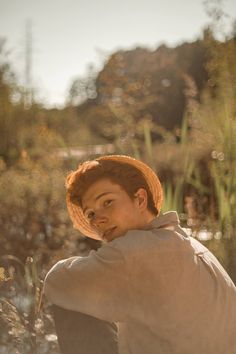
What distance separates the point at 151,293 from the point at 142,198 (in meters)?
0.35

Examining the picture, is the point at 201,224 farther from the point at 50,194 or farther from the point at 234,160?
the point at 50,194

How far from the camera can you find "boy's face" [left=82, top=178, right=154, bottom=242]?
171cm

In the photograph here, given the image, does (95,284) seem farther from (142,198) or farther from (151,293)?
(142,198)

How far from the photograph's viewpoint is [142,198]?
1810mm

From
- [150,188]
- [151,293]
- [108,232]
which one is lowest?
[151,293]

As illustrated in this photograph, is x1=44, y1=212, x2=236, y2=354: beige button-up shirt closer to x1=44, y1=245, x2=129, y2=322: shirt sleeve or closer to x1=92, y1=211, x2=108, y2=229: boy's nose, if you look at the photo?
x1=44, y1=245, x2=129, y2=322: shirt sleeve

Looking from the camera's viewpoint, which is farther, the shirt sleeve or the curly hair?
the curly hair

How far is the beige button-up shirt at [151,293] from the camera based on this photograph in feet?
4.99

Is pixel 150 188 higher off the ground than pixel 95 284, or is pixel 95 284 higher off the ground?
pixel 150 188

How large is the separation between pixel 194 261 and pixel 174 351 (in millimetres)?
243

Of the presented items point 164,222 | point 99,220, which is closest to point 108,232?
point 99,220

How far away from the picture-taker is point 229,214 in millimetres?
3236

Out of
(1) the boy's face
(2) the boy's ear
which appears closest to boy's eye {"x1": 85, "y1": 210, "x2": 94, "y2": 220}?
(1) the boy's face

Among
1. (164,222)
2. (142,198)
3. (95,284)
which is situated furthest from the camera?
(142,198)
